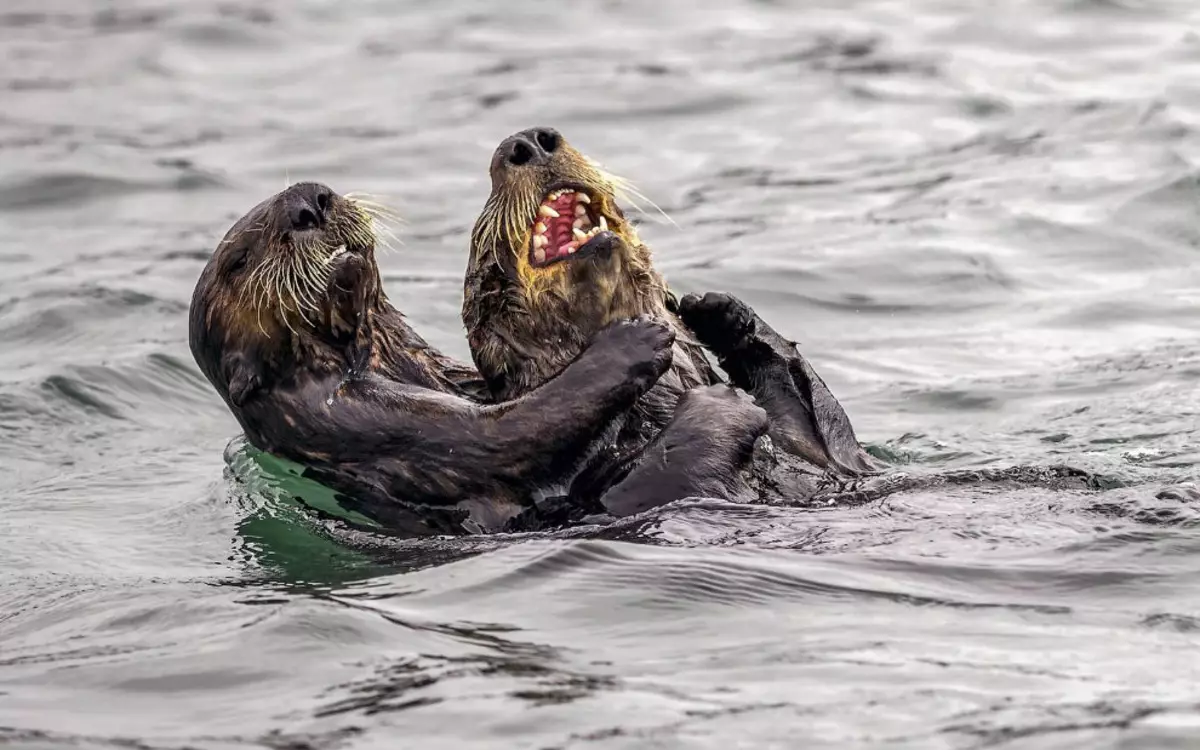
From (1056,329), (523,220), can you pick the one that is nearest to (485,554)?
(523,220)

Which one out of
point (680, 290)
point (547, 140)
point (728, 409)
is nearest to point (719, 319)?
point (728, 409)

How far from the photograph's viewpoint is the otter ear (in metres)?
6.09

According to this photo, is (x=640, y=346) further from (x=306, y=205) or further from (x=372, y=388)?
(x=306, y=205)

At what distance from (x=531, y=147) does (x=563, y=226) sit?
0.31 metres

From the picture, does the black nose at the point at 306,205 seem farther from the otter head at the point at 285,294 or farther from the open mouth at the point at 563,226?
the open mouth at the point at 563,226

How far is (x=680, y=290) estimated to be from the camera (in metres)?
10.2

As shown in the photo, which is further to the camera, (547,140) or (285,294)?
(285,294)

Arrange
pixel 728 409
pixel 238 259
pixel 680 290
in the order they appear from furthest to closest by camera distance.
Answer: pixel 680 290
pixel 238 259
pixel 728 409

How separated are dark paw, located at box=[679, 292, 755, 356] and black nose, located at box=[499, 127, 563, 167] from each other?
2.58ft

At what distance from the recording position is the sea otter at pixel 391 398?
5.64 metres

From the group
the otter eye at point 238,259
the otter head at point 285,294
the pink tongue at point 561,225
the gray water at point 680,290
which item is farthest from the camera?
the otter eye at point 238,259

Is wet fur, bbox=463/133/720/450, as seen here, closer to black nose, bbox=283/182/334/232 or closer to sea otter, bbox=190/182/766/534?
sea otter, bbox=190/182/766/534

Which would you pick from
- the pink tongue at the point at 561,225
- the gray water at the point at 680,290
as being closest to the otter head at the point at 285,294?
the gray water at the point at 680,290

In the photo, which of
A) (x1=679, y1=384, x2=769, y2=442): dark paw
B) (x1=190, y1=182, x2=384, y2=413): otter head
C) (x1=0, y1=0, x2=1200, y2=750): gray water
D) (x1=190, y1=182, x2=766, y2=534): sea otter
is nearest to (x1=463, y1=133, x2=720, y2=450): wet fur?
(x1=190, y1=182, x2=766, y2=534): sea otter
